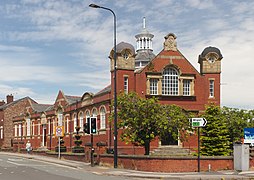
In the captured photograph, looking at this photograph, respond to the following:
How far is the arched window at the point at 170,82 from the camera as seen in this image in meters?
48.9

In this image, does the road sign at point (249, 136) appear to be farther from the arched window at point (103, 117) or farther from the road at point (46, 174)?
the arched window at point (103, 117)

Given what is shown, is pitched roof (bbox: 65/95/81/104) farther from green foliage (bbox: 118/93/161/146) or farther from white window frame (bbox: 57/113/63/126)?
green foliage (bbox: 118/93/161/146)

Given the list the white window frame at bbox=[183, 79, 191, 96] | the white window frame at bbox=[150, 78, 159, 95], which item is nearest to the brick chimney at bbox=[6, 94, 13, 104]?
the white window frame at bbox=[150, 78, 159, 95]

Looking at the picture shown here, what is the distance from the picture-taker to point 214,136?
37625mm

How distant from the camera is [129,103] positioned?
35.3m

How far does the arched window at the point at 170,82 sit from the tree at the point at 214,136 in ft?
35.2

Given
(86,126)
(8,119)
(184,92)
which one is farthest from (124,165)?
(8,119)

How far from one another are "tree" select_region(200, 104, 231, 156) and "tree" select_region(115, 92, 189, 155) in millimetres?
3108

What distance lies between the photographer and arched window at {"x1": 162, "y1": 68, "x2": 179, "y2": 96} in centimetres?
4888

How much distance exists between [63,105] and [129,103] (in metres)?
28.3

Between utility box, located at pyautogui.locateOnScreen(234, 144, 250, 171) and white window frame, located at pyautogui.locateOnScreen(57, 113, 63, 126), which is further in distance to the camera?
white window frame, located at pyautogui.locateOnScreen(57, 113, 63, 126)

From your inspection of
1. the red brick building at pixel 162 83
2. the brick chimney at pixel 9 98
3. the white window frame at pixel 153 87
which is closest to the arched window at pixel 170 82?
the red brick building at pixel 162 83

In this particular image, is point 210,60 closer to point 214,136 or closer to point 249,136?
point 214,136

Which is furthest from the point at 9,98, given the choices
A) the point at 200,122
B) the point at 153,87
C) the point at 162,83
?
the point at 200,122
